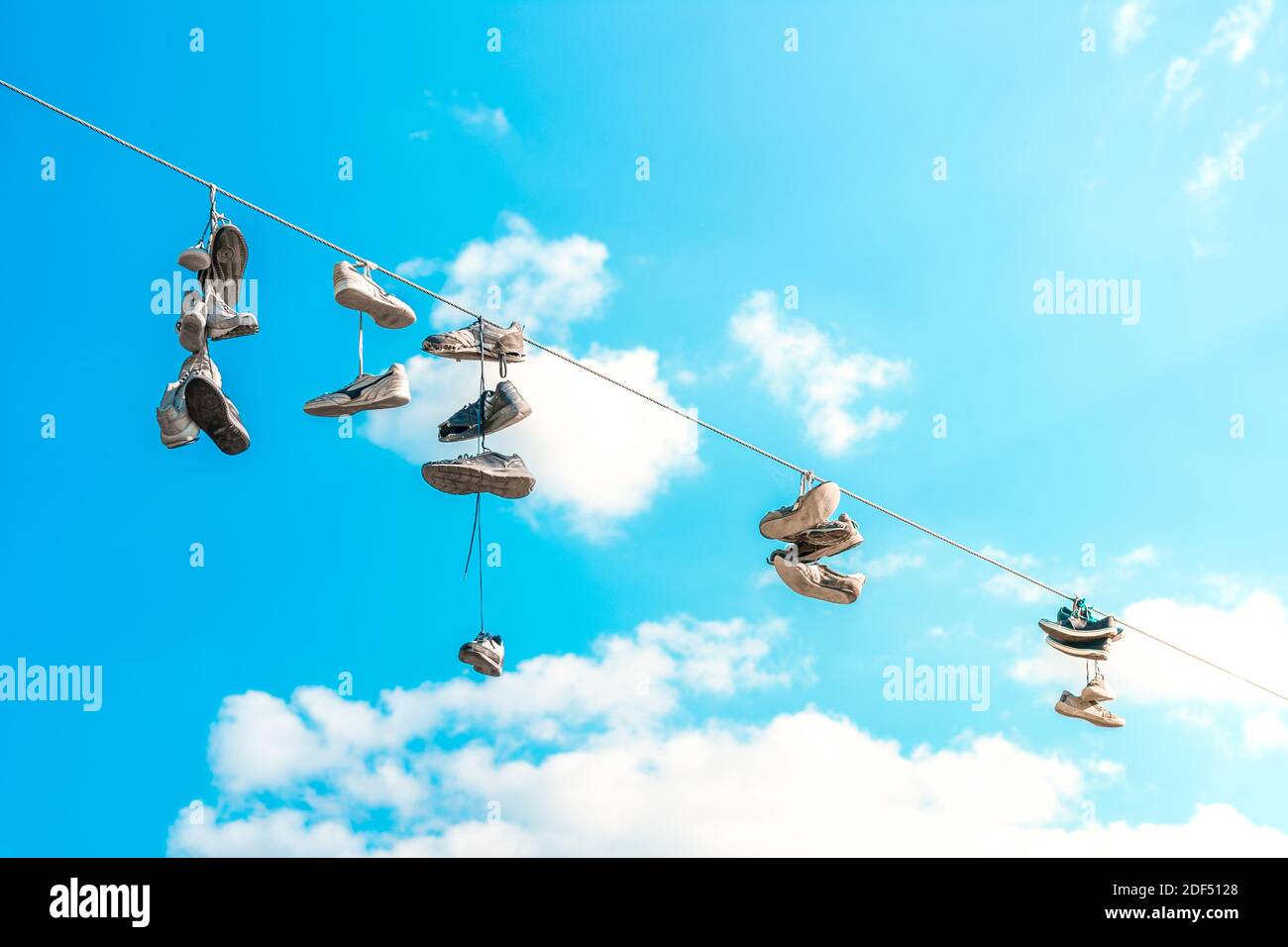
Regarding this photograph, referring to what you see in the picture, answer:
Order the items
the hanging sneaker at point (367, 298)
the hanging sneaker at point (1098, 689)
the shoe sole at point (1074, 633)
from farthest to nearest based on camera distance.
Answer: the hanging sneaker at point (1098, 689) < the shoe sole at point (1074, 633) < the hanging sneaker at point (367, 298)

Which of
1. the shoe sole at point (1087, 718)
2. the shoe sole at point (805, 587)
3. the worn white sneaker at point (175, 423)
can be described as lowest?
the shoe sole at point (1087, 718)

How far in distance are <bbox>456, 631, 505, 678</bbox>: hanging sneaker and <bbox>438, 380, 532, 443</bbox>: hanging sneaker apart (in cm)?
130

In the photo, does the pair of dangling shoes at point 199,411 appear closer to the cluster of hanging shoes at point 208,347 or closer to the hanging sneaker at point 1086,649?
the cluster of hanging shoes at point 208,347

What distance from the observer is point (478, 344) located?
6184 millimetres

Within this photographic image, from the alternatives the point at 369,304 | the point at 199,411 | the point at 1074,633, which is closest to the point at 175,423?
the point at 199,411

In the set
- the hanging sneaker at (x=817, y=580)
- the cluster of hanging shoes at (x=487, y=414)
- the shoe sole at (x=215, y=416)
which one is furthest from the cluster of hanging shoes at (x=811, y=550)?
the shoe sole at (x=215, y=416)

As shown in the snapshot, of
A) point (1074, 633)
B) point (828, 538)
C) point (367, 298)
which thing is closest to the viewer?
point (367, 298)

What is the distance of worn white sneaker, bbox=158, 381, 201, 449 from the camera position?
613cm

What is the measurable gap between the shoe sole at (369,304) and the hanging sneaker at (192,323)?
81 centimetres

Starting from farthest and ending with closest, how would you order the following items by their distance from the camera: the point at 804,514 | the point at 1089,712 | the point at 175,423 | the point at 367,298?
the point at 1089,712 < the point at 804,514 < the point at 175,423 < the point at 367,298

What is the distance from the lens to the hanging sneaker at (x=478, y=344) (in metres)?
6.09

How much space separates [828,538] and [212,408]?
330cm

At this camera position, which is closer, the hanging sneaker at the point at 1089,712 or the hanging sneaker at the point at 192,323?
the hanging sneaker at the point at 192,323

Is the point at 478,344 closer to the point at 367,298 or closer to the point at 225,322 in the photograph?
the point at 367,298
